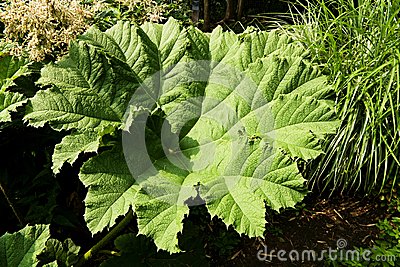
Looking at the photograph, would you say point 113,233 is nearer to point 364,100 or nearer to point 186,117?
point 186,117

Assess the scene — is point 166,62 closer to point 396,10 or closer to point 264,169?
point 264,169

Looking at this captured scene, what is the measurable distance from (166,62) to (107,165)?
46 centimetres

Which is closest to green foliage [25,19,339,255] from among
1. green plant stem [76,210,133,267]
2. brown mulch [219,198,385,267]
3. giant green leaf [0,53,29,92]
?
green plant stem [76,210,133,267]

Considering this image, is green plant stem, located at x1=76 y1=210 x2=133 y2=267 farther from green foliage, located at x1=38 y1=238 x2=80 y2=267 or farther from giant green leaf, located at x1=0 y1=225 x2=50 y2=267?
giant green leaf, located at x1=0 y1=225 x2=50 y2=267

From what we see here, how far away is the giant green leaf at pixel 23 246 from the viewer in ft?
5.09

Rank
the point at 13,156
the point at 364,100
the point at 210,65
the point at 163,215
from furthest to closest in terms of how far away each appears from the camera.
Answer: the point at 364,100, the point at 13,156, the point at 210,65, the point at 163,215

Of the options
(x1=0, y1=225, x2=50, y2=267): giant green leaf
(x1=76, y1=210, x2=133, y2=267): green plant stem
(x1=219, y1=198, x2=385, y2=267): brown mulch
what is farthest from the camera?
(x1=219, y1=198, x2=385, y2=267): brown mulch

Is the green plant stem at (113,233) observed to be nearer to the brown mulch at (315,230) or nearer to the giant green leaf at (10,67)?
the giant green leaf at (10,67)

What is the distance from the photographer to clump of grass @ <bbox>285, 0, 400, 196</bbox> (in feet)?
8.96

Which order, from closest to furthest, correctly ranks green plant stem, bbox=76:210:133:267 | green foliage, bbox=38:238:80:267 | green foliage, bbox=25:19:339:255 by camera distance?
green foliage, bbox=25:19:339:255 → green plant stem, bbox=76:210:133:267 → green foliage, bbox=38:238:80:267

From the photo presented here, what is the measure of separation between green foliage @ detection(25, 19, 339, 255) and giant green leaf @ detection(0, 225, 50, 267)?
0.27 m

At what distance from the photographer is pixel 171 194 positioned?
146 centimetres

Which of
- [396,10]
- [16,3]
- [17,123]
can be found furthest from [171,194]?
[396,10]

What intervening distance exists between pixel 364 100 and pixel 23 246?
2106 millimetres
